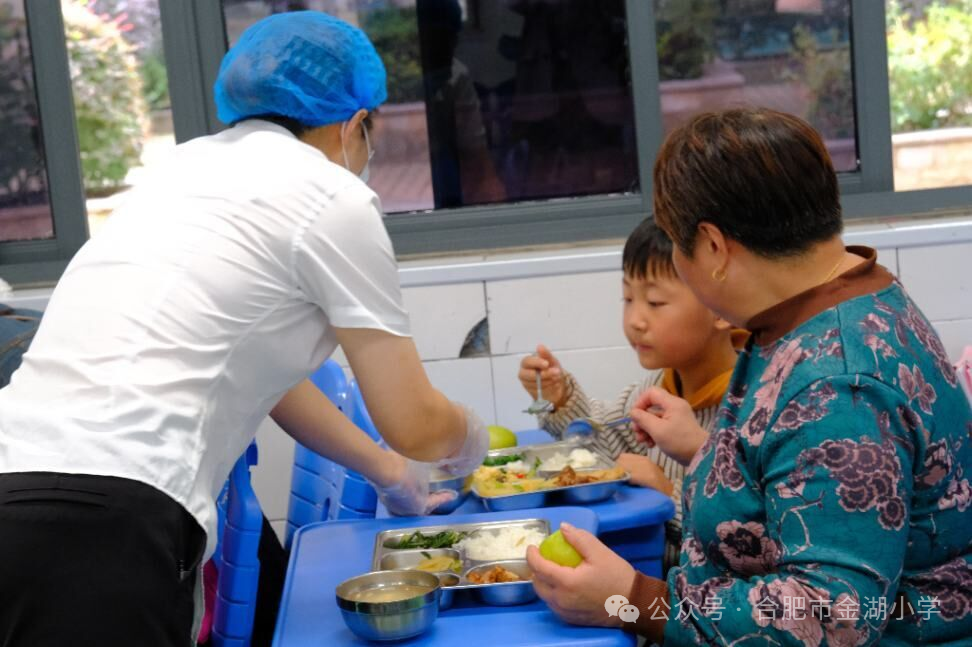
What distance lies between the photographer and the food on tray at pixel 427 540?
1881 millimetres

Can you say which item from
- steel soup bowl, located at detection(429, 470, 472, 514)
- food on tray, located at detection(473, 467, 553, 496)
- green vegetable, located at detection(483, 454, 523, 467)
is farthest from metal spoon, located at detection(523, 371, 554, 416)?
steel soup bowl, located at detection(429, 470, 472, 514)

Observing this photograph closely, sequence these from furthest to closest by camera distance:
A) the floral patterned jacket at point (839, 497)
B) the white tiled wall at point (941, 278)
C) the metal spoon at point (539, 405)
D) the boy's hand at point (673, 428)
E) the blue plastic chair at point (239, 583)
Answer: the white tiled wall at point (941, 278)
the metal spoon at point (539, 405)
the boy's hand at point (673, 428)
the blue plastic chair at point (239, 583)
the floral patterned jacket at point (839, 497)

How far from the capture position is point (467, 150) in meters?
3.42

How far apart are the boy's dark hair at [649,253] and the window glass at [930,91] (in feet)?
4.03

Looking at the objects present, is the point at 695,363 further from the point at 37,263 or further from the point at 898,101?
the point at 37,263

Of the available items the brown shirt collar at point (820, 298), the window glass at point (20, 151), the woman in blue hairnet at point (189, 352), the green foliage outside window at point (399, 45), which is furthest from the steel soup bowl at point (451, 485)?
the window glass at point (20, 151)

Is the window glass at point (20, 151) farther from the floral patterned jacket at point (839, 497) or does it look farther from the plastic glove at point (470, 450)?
the floral patterned jacket at point (839, 497)

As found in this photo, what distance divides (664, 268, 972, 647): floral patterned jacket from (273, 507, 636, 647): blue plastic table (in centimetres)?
16

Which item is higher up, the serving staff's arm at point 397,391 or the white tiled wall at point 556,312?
the serving staff's arm at point 397,391

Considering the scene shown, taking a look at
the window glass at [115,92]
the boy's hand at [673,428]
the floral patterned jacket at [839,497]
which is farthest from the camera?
the window glass at [115,92]

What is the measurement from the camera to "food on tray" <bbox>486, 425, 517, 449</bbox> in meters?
2.49

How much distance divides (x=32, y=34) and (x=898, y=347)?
276 centimetres

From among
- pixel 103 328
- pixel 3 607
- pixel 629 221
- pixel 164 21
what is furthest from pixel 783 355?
pixel 164 21

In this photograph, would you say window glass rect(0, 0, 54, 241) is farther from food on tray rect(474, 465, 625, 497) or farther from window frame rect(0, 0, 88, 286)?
food on tray rect(474, 465, 625, 497)
